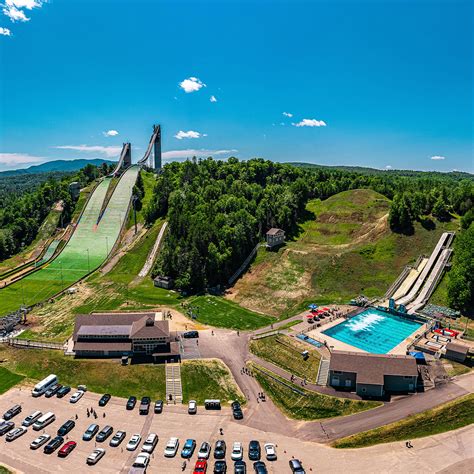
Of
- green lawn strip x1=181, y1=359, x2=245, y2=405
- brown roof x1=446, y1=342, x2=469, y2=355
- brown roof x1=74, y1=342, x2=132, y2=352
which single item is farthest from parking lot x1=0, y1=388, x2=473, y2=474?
brown roof x1=446, y1=342, x2=469, y2=355

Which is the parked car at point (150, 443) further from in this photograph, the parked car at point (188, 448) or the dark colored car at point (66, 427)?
the dark colored car at point (66, 427)

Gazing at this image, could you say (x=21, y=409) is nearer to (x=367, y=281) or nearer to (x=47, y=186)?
(x=367, y=281)

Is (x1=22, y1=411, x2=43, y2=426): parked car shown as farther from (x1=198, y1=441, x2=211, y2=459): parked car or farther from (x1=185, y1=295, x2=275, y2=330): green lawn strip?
(x1=185, y1=295, x2=275, y2=330): green lawn strip

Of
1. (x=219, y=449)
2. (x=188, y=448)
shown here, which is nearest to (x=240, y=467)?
(x=219, y=449)

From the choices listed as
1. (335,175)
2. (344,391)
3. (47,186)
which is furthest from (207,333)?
(335,175)

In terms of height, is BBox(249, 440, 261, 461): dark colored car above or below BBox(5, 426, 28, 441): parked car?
above

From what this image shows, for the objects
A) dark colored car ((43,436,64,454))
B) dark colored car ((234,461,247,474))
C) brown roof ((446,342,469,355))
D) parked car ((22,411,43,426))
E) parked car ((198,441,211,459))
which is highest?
brown roof ((446,342,469,355))

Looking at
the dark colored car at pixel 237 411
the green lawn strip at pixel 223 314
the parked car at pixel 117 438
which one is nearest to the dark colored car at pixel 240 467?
the dark colored car at pixel 237 411
